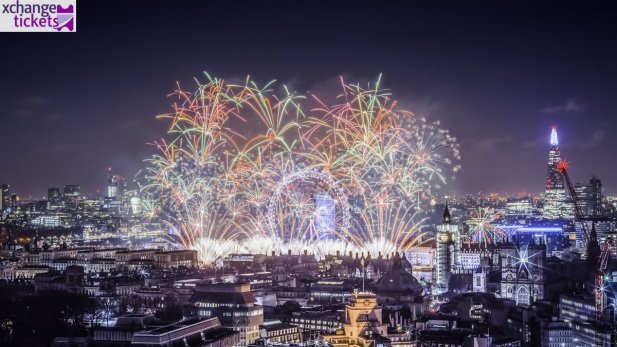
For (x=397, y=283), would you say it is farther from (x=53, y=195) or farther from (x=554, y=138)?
(x=53, y=195)

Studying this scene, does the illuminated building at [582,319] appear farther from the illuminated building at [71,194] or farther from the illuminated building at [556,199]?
the illuminated building at [71,194]

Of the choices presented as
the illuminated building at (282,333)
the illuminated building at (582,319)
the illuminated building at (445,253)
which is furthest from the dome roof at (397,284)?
the illuminated building at (282,333)

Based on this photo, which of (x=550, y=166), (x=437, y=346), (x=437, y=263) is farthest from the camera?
(x=550, y=166)

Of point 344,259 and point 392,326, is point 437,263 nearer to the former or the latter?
point 344,259

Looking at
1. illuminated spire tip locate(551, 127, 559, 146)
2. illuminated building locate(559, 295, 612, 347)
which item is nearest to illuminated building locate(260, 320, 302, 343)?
illuminated building locate(559, 295, 612, 347)

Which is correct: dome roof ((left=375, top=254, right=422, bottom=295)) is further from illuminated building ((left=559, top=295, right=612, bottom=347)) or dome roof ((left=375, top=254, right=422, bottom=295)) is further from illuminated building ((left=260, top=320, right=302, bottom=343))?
illuminated building ((left=260, top=320, right=302, bottom=343))

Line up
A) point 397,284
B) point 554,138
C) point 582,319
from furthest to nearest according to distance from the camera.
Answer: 1. point 554,138
2. point 397,284
3. point 582,319

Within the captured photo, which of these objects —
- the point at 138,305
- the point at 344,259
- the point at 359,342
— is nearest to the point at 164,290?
the point at 138,305

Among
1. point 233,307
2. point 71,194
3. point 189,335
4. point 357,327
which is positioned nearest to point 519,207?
point 71,194
